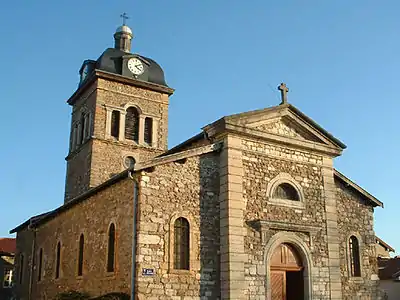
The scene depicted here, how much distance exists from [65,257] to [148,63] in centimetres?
1369

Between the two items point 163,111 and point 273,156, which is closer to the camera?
point 273,156

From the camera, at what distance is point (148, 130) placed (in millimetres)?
28656

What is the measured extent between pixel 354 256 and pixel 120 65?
16.8 metres

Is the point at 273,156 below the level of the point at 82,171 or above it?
below

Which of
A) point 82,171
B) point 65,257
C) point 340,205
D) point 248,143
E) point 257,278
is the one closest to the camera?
point 257,278

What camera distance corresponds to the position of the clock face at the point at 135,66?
94.7 feet

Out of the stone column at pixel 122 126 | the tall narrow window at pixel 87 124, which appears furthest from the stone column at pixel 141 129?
the tall narrow window at pixel 87 124

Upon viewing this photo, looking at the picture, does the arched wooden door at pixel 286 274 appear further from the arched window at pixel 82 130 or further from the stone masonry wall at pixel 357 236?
the arched window at pixel 82 130

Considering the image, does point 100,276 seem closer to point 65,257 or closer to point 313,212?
point 65,257

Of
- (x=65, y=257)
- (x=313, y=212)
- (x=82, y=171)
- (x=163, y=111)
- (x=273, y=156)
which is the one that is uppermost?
(x=163, y=111)

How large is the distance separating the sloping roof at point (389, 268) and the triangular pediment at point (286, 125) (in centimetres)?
1398

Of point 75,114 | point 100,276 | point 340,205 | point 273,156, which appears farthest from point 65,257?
point 75,114

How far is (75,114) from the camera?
100ft

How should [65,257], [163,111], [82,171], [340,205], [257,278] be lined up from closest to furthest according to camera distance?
[257,278] < [340,205] < [65,257] < [82,171] < [163,111]
